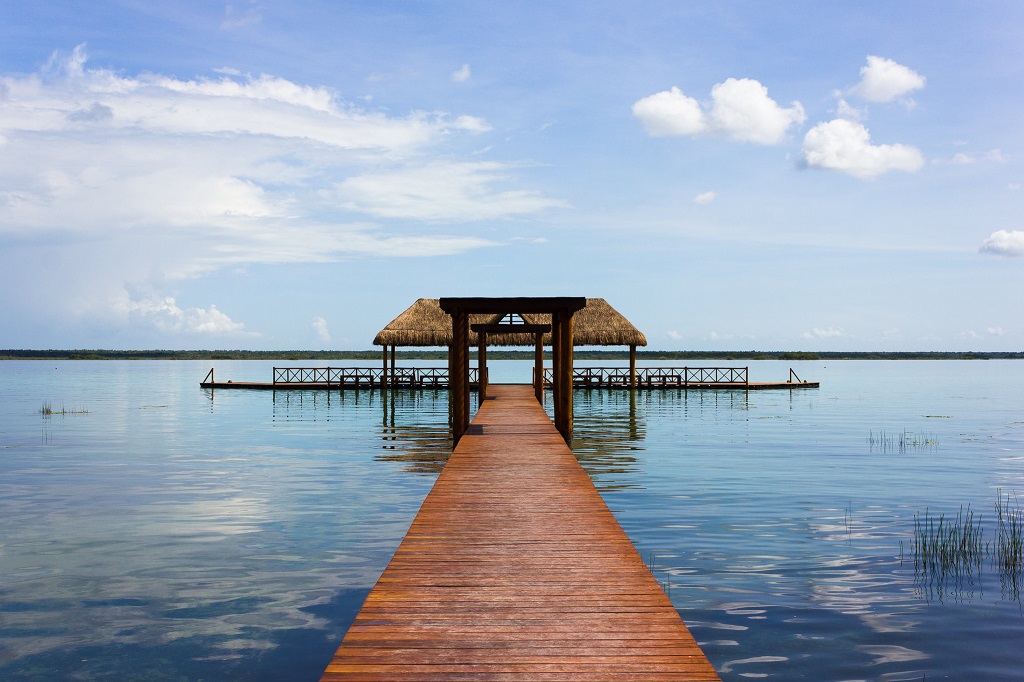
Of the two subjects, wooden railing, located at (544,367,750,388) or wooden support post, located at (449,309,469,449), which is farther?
wooden railing, located at (544,367,750,388)

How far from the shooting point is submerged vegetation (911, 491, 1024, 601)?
852 cm

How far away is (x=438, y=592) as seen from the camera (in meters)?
5.90

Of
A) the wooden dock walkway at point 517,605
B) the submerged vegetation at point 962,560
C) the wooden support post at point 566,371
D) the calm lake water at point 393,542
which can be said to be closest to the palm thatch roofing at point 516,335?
the calm lake water at point 393,542

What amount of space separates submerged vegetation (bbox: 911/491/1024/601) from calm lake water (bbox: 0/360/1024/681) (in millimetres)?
56

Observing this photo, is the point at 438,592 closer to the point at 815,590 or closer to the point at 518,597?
the point at 518,597

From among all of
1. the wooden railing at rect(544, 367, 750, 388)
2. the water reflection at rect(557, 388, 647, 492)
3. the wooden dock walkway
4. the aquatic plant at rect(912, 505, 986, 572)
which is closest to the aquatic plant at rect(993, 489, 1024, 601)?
the aquatic plant at rect(912, 505, 986, 572)

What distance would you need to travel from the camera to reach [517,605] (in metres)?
5.63

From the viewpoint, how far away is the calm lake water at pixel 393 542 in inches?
270

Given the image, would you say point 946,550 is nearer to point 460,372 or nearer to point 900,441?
point 460,372

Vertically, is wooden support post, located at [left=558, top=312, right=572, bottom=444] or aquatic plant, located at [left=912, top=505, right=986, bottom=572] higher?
wooden support post, located at [left=558, top=312, right=572, bottom=444]

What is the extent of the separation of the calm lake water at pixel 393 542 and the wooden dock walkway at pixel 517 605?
110cm

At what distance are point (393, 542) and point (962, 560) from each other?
677cm

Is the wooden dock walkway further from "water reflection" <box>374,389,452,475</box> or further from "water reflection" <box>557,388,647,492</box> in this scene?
"water reflection" <box>374,389,452,475</box>

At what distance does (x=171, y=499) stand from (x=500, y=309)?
654cm
